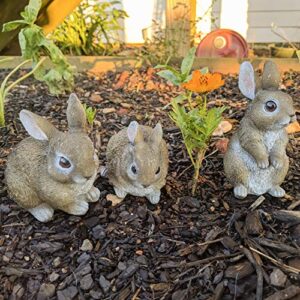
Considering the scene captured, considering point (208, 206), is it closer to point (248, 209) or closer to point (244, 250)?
point (248, 209)

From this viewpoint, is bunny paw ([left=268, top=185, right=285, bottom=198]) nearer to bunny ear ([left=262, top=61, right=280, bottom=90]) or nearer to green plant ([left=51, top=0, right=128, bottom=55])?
bunny ear ([left=262, top=61, right=280, bottom=90])

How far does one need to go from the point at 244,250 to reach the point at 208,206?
1.23ft

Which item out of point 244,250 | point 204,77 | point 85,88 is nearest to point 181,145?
point 204,77

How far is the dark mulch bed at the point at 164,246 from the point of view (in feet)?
6.21

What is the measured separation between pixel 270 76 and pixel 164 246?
0.94m

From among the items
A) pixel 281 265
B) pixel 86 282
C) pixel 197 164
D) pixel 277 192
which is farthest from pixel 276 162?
pixel 86 282

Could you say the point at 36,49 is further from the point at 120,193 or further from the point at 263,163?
the point at 263,163

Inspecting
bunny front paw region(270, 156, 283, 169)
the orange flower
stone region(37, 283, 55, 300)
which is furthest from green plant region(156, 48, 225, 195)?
stone region(37, 283, 55, 300)

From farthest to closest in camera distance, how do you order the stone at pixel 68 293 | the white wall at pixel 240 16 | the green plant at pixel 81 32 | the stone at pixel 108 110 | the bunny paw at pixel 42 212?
the white wall at pixel 240 16
the green plant at pixel 81 32
the stone at pixel 108 110
the bunny paw at pixel 42 212
the stone at pixel 68 293

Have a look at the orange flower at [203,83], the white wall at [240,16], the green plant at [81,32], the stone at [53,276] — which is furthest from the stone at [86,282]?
the white wall at [240,16]

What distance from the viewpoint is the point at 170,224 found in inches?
87.0

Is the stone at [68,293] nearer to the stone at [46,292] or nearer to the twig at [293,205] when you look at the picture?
the stone at [46,292]

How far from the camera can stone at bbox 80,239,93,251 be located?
209 centimetres

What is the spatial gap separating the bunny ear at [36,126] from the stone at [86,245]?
516 mm
